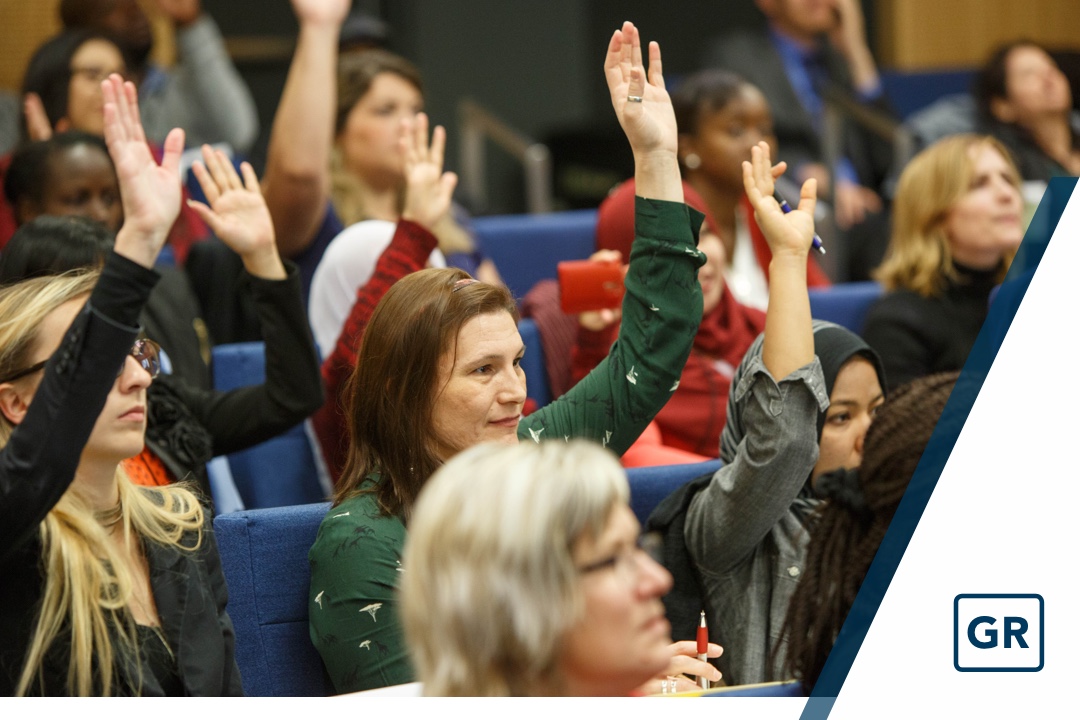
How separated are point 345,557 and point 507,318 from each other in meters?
0.39

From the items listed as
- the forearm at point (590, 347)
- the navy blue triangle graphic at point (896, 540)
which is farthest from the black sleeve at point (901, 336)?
the navy blue triangle graphic at point (896, 540)

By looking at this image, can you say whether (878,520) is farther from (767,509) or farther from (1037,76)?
(1037,76)

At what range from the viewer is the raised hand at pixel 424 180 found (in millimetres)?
2459

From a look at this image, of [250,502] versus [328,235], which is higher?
[328,235]

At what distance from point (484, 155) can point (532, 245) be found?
2231 millimetres

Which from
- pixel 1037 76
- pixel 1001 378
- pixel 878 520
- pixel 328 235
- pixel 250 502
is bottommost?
pixel 250 502

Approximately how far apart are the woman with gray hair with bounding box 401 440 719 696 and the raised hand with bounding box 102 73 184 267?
474 millimetres

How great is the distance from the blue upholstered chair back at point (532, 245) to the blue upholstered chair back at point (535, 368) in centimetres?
101

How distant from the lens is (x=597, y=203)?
5582 mm

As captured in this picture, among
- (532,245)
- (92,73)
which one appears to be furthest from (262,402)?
(532,245)

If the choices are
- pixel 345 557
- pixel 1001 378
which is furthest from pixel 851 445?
pixel 345 557

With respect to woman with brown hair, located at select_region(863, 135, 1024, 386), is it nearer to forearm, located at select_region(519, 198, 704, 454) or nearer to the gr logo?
forearm, located at select_region(519, 198, 704, 454)

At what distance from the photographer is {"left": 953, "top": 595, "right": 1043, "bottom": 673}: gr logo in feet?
4.60

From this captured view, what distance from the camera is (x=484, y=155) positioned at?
239 inches
